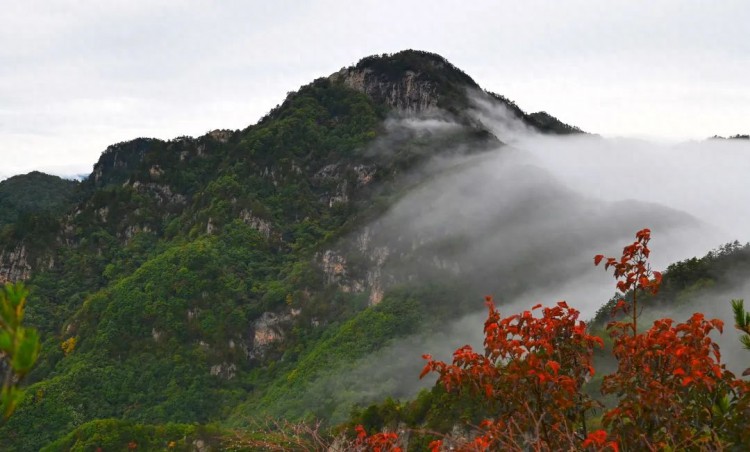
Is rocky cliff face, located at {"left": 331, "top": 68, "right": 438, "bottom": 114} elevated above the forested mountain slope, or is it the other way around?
rocky cliff face, located at {"left": 331, "top": 68, "right": 438, "bottom": 114}

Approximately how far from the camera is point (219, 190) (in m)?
160

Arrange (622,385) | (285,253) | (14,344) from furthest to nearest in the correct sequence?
(285,253) → (622,385) → (14,344)

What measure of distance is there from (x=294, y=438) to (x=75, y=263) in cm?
16519

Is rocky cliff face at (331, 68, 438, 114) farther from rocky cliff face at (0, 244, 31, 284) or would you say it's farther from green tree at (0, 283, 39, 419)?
green tree at (0, 283, 39, 419)

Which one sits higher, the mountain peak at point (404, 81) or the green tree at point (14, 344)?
the mountain peak at point (404, 81)

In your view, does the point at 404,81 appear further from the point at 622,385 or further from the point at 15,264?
the point at 622,385

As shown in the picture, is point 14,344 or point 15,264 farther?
point 15,264

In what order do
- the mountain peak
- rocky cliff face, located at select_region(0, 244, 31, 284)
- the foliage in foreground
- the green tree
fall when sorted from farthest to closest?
the mountain peak < rocky cliff face, located at select_region(0, 244, 31, 284) < the foliage in foreground < the green tree

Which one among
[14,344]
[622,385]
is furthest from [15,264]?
[14,344]

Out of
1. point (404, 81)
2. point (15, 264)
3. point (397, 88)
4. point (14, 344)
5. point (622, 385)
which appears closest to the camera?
point (14, 344)

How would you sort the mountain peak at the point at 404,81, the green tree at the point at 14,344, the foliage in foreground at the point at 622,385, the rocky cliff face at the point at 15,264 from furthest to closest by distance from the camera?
the mountain peak at the point at 404,81 → the rocky cliff face at the point at 15,264 → the foliage in foreground at the point at 622,385 → the green tree at the point at 14,344

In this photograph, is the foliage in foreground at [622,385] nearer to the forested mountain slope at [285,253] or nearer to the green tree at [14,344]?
the green tree at [14,344]

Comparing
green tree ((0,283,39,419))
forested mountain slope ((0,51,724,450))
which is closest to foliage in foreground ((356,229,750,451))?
green tree ((0,283,39,419))

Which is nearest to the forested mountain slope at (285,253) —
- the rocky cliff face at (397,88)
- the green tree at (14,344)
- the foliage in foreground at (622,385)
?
the rocky cliff face at (397,88)
